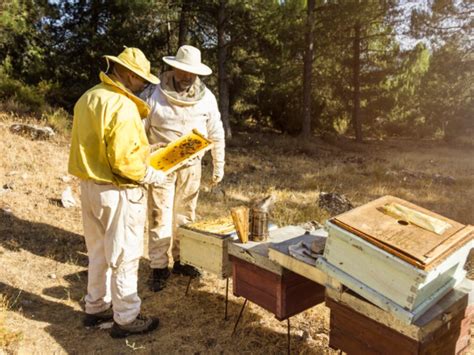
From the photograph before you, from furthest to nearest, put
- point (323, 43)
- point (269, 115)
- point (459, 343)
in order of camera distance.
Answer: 1. point (269, 115)
2. point (323, 43)
3. point (459, 343)

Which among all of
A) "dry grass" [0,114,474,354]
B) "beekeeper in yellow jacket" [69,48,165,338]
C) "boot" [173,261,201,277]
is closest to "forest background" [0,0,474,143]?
"dry grass" [0,114,474,354]

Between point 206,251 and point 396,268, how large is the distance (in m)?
→ 1.85

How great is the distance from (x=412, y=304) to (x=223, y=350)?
70.9 inches

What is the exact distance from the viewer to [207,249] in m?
3.70

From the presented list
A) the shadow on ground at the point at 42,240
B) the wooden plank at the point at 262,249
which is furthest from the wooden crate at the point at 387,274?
the shadow on ground at the point at 42,240

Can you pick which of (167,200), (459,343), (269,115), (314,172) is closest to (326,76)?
(269,115)

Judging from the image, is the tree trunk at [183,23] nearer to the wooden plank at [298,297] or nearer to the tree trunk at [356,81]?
the tree trunk at [356,81]

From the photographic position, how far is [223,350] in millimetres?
3486

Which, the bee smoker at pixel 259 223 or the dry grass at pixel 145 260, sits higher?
the bee smoker at pixel 259 223

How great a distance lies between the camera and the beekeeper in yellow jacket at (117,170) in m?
3.03

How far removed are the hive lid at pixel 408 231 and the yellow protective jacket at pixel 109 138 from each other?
5.05 ft

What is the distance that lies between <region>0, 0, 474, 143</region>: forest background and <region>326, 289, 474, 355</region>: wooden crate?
956cm

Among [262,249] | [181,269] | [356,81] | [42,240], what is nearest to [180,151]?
[262,249]

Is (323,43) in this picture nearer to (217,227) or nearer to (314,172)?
(314,172)
